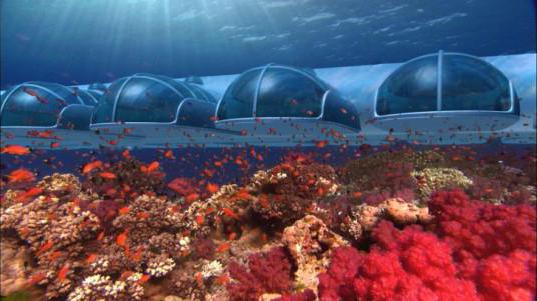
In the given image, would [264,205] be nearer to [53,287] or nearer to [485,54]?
[53,287]

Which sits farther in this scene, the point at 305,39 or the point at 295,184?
the point at 305,39

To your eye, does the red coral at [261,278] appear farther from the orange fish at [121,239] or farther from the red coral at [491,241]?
the red coral at [491,241]

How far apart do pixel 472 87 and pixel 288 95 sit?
6856 mm

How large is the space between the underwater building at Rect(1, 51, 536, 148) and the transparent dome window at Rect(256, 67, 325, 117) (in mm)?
45

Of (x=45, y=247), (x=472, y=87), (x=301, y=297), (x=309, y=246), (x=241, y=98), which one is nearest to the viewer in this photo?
(x=301, y=297)

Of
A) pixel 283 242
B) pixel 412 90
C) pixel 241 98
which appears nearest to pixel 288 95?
pixel 241 98

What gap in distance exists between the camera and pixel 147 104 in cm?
1391

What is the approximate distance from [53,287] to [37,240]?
1.61 m

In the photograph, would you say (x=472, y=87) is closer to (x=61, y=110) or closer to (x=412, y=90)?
(x=412, y=90)

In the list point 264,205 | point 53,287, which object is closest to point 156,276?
point 53,287

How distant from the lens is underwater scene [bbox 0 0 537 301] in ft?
15.0

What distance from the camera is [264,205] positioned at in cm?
671

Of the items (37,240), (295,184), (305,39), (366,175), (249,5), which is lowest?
(366,175)

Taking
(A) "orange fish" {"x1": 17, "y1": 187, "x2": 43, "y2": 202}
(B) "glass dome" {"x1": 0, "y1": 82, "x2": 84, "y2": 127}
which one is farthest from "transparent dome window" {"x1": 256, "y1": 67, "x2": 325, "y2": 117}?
(B) "glass dome" {"x1": 0, "y1": 82, "x2": 84, "y2": 127}
